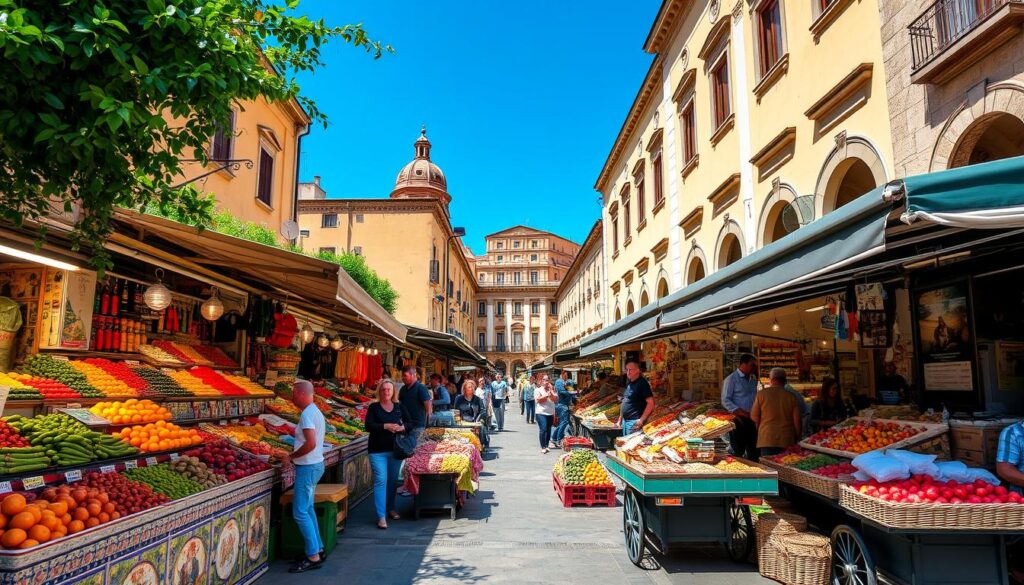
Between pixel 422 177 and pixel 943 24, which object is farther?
pixel 422 177

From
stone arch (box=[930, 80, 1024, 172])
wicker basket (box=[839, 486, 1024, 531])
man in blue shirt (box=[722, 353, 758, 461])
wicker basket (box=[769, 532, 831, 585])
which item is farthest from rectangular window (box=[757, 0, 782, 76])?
wicker basket (box=[839, 486, 1024, 531])

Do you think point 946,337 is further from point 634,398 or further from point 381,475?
point 381,475

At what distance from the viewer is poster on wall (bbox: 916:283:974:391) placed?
21.2 feet

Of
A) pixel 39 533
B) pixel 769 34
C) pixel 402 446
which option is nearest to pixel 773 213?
pixel 769 34

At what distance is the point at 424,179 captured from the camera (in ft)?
166

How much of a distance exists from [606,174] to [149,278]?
21546 millimetres

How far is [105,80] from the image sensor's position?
3.59 m

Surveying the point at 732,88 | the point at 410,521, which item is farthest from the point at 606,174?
the point at 410,521

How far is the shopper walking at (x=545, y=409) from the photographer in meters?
15.0

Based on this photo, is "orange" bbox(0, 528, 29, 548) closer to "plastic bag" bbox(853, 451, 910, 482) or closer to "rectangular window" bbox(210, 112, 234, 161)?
"plastic bag" bbox(853, 451, 910, 482)

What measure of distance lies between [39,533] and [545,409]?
12556 mm

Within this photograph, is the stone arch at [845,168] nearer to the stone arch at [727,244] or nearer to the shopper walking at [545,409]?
Result: the stone arch at [727,244]

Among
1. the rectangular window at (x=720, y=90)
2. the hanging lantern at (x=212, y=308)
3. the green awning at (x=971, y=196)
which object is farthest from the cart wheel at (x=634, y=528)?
the rectangular window at (x=720, y=90)

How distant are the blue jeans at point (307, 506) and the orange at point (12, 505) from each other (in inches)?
96.2
